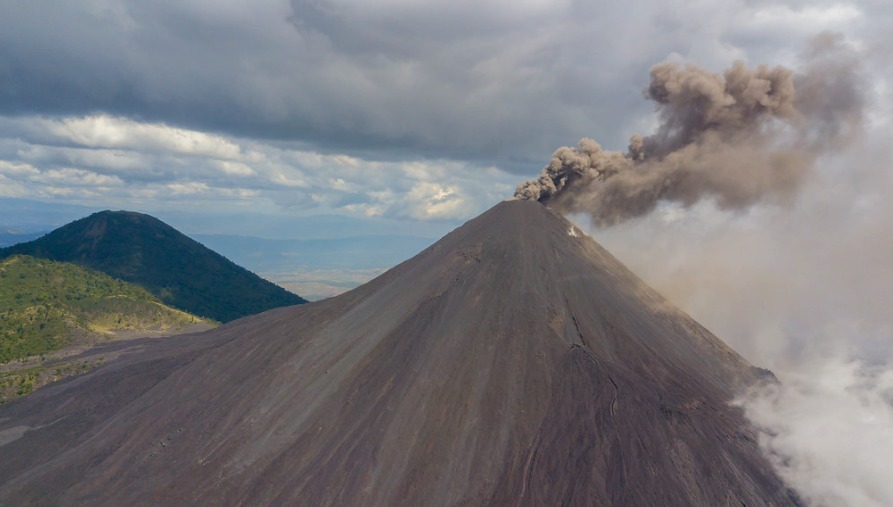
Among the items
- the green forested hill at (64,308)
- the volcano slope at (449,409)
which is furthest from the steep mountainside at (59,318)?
the volcano slope at (449,409)

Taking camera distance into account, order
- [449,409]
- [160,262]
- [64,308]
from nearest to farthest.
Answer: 1. [449,409]
2. [64,308]
3. [160,262]

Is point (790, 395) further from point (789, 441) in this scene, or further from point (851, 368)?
point (851, 368)

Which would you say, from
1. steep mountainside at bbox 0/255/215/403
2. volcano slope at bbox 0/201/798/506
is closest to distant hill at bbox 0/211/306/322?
steep mountainside at bbox 0/255/215/403

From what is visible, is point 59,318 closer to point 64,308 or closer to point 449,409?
point 64,308

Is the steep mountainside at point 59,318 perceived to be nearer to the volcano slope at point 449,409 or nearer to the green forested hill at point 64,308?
the green forested hill at point 64,308

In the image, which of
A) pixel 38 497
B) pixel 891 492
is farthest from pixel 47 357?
pixel 891 492

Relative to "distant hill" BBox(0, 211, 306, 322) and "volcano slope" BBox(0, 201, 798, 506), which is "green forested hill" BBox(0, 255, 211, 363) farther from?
"volcano slope" BBox(0, 201, 798, 506)

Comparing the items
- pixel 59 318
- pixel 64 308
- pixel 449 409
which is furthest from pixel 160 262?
pixel 449 409
